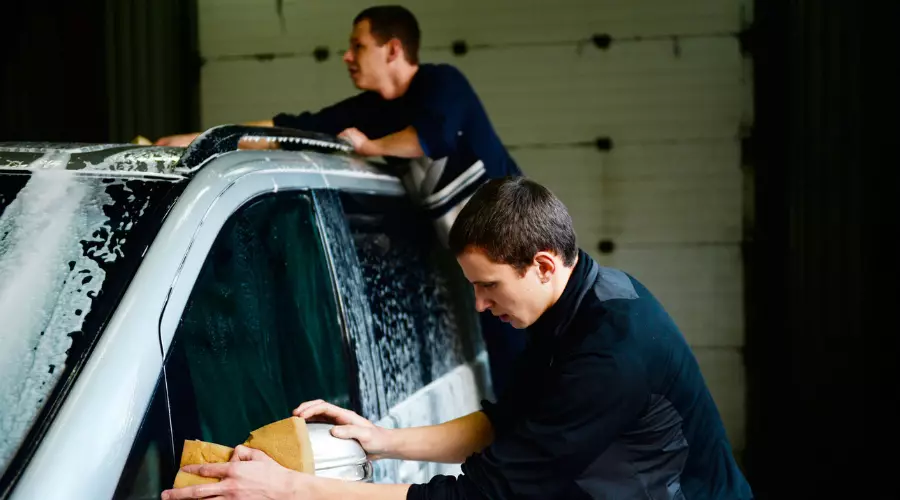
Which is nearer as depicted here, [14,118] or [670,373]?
[670,373]

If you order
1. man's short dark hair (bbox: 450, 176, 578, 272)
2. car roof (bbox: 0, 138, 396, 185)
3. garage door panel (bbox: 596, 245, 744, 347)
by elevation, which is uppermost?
car roof (bbox: 0, 138, 396, 185)

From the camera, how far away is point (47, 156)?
6.05 ft

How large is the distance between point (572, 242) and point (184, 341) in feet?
2.46

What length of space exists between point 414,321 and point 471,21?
3.19 metres

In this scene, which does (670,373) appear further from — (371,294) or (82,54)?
(82,54)

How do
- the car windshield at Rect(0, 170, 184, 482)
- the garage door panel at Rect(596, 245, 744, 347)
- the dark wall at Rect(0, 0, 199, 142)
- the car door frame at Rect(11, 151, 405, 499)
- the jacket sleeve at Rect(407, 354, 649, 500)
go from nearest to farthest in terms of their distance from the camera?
the car door frame at Rect(11, 151, 405, 499) → the car windshield at Rect(0, 170, 184, 482) → the jacket sleeve at Rect(407, 354, 649, 500) → the garage door panel at Rect(596, 245, 744, 347) → the dark wall at Rect(0, 0, 199, 142)

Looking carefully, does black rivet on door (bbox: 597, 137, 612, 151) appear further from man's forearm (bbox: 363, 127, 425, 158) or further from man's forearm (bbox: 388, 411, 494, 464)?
man's forearm (bbox: 388, 411, 494, 464)

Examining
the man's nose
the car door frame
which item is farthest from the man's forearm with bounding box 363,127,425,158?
the man's nose

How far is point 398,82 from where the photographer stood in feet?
11.1

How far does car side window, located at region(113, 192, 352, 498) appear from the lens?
1.58 meters

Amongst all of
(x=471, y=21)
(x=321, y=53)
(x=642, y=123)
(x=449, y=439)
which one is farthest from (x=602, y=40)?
(x=449, y=439)

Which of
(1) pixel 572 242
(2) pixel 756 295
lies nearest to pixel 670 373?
(1) pixel 572 242

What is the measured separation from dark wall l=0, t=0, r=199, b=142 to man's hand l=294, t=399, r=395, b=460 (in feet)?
13.4

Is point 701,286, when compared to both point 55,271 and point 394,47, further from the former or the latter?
point 55,271
